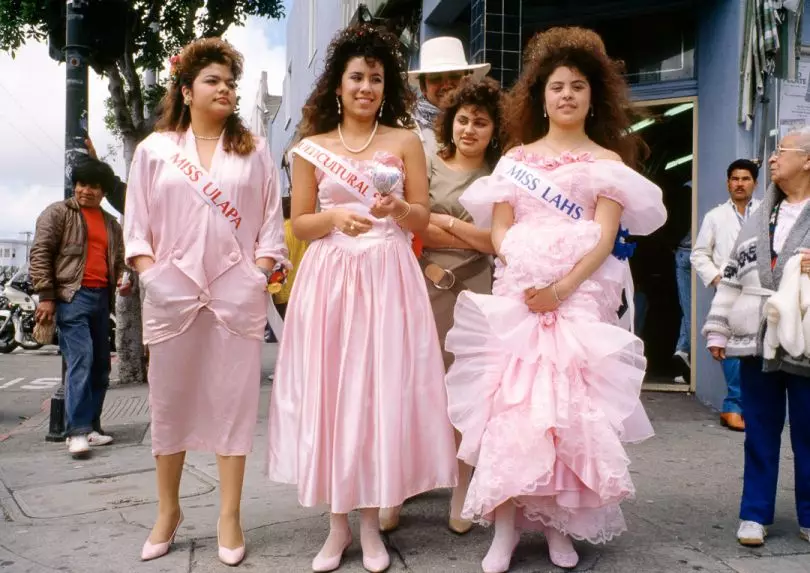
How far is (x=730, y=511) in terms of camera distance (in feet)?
13.1

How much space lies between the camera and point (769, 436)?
11.9 ft

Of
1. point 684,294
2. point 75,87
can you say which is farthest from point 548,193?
point 684,294

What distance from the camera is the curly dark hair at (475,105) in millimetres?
3865

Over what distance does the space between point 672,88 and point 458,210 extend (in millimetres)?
4444

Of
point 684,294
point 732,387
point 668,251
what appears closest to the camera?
point 732,387

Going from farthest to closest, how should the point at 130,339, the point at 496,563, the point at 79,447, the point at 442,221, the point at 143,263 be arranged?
the point at 130,339 → the point at 79,447 → the point at 442,221 → the point at 143,263 → the point at 496,563

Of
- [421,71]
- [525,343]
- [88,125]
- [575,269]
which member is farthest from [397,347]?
[88,125]

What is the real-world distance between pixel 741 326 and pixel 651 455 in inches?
72.3

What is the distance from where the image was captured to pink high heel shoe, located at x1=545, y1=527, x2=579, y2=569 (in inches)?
122

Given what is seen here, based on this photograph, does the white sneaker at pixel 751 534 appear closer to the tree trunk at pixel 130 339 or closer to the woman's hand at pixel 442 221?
the woman's hand at pixel 442 221

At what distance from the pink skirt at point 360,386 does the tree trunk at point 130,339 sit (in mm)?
6470

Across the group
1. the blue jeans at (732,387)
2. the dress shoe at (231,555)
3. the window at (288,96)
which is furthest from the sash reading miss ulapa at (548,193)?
the window at (288,96)

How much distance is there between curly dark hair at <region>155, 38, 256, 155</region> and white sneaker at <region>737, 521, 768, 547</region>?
2.62m

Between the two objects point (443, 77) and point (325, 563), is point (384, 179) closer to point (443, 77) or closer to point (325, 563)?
point (325, 563)
